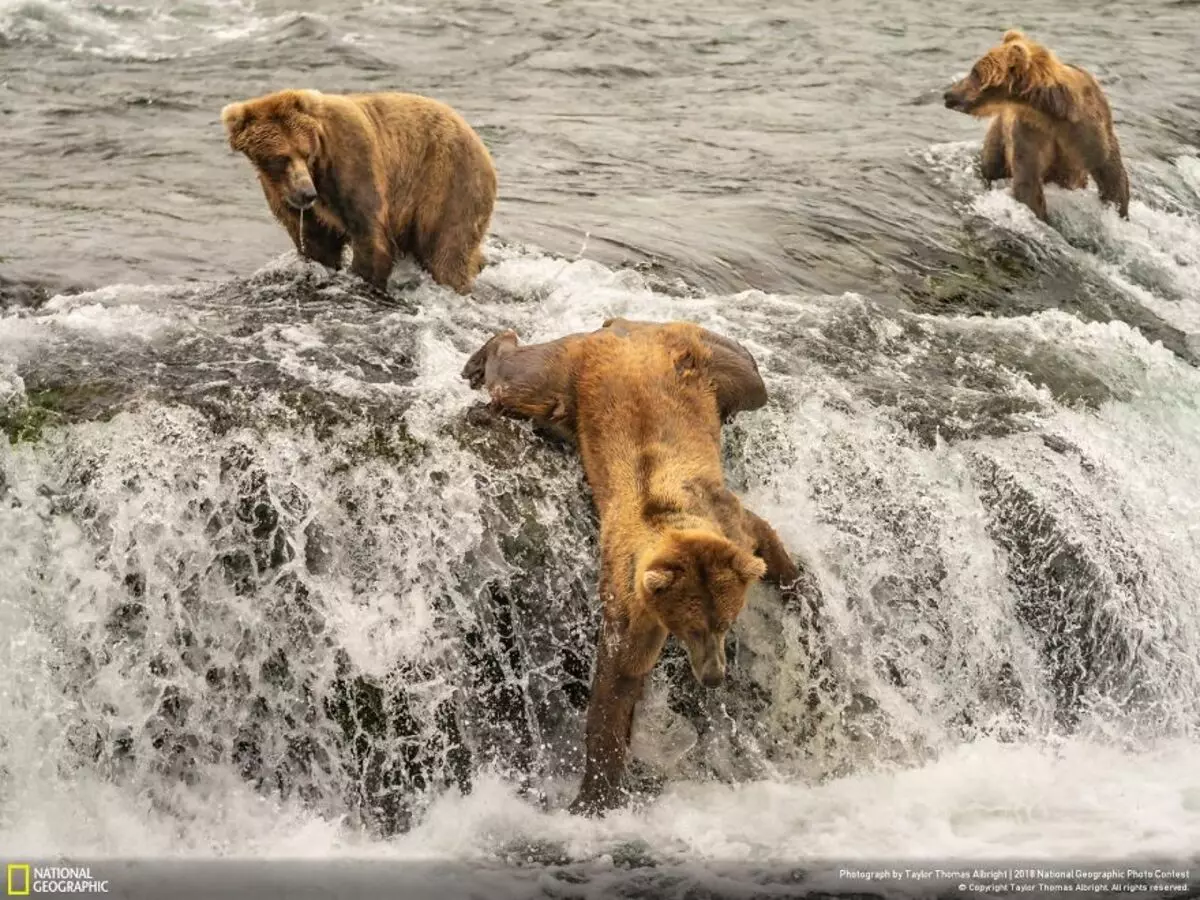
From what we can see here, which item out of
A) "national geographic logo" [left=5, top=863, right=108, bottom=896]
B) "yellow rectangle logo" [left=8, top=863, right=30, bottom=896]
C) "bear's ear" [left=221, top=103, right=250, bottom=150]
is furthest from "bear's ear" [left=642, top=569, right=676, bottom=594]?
"bear's ear" [left=221, top=103, right=250, bottom=150]

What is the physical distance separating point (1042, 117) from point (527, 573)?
7367 mm

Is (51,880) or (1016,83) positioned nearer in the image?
(51,880)

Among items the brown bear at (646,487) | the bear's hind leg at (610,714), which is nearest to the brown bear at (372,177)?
the brown bear at (646,487)

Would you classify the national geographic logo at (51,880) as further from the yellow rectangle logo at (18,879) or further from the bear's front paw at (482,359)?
the bear's front paw at (482,359)

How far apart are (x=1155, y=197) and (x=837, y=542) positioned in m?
7.77

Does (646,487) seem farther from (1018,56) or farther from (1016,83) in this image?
(1018,56)

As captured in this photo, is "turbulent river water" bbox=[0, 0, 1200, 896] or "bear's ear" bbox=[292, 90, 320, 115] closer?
"turbulent river water" bbox=[0, 0, 1200, 896]

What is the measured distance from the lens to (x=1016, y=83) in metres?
11.7

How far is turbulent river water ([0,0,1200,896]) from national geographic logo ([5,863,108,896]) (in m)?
0.15

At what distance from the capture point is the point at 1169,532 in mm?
7816

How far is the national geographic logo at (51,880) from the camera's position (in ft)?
19.0

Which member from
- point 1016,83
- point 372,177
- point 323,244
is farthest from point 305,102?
point 1016,83

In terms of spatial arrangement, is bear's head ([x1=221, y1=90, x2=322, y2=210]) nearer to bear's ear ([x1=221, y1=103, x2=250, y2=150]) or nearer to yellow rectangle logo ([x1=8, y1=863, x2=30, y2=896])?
bear's ear ([x1=221, y1=103, x2=250, y2=150])

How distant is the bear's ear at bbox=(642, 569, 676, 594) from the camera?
5480 mm
